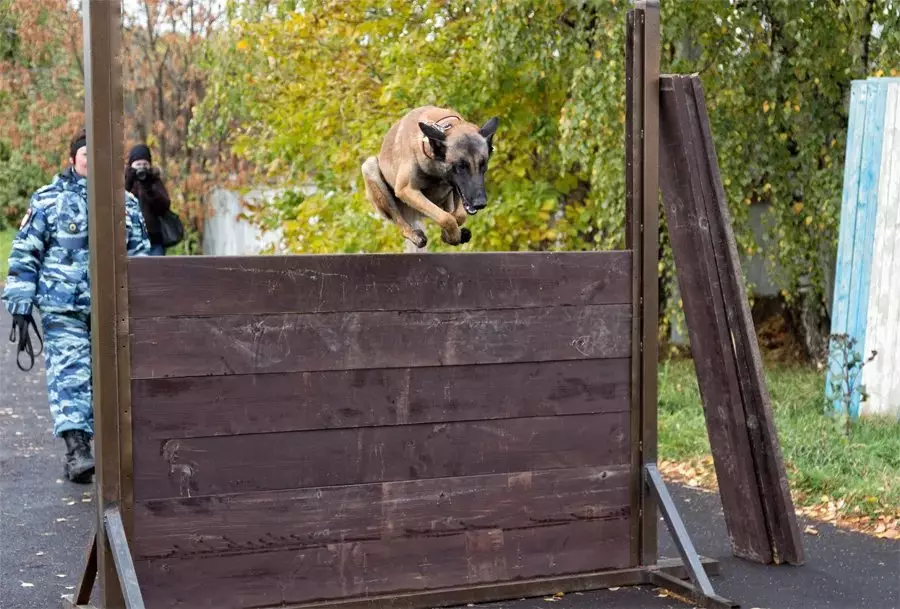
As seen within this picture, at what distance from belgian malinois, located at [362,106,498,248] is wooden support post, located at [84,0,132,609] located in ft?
3.42

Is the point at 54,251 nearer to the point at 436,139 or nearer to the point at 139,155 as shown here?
the point at 139,155

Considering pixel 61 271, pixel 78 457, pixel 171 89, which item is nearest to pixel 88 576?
pixel 61 271

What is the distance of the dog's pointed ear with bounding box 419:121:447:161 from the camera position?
186 inches

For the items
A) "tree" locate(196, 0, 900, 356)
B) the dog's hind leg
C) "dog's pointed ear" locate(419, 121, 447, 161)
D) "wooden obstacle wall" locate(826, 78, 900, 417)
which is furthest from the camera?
"tree" locate(196, 0, 900, 356)

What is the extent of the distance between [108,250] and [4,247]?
94.2 feet

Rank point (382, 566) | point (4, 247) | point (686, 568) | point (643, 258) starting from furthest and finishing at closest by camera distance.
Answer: point (4, 247)
point (643, 258)
point (686, 568)
point (382, 566)

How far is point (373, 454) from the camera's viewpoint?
5.30m

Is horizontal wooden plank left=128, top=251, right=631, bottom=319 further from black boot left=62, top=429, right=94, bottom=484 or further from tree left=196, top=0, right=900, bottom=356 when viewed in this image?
tree left=196, top=0, right=900, bottom=356

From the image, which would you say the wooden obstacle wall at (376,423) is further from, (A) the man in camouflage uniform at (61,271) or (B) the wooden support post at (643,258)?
(A) the man in camouflage uniform at (61,271)

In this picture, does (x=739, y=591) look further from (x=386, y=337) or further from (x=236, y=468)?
(x=236, y=468)

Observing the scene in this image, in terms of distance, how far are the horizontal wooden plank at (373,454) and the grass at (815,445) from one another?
2021mm

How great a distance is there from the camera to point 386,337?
5.31 m

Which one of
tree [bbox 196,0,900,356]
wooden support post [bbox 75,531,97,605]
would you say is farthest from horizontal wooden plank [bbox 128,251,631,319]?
tree [bbox 196,0,900,356]

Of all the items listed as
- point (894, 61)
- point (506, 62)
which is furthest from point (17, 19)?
point (894, 61)
